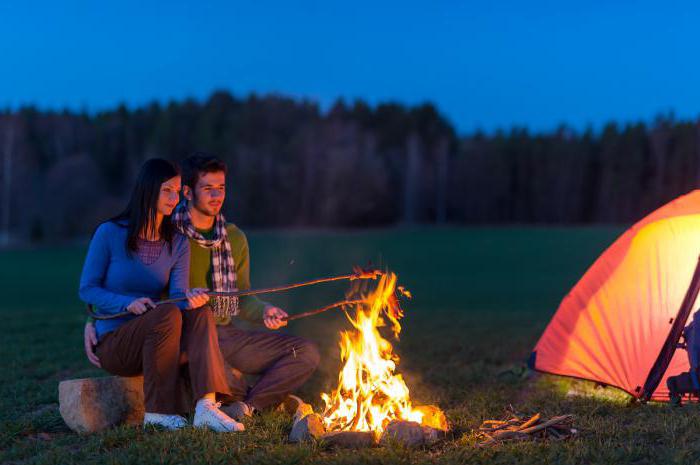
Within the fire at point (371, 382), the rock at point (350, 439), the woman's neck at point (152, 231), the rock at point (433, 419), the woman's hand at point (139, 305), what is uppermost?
the woman's neck at point (152, 231)

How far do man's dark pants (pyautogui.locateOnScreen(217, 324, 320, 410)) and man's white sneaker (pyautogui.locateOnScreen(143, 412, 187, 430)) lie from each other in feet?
1.87

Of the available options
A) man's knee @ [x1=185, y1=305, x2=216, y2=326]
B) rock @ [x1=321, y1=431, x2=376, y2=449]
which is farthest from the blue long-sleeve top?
rock @ [x1=321, y1=431, x2=376, y2=449]

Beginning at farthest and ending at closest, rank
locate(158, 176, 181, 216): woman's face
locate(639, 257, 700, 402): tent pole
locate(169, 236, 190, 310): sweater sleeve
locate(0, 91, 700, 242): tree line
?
locate(0, 91, 700, 242): tree line
locate(639, 257, 700, 402): tent pole
locate(169, 236, 190, 310): sweater sleeve
locate(158, 176, 181, 216): woman's face

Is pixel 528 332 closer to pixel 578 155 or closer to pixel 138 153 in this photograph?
pixel 578 155

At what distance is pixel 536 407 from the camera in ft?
17.9

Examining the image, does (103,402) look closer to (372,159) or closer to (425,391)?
(425,391)

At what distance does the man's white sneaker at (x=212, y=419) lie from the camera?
4.45 meters

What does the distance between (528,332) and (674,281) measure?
4.20 m

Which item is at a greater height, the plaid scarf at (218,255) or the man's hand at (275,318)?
the plaid scarf at (218,255)

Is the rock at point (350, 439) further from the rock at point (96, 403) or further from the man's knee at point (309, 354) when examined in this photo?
the rock at point (96, 403)

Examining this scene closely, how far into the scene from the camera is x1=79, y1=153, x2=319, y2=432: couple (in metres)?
4.52

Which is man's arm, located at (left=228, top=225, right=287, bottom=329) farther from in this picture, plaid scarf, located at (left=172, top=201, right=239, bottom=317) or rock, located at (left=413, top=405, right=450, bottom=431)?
rock, located at (left=413, top=405, right=450, bottom=431)

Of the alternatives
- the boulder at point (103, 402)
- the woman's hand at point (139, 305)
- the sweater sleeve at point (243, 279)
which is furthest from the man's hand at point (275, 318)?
the woman's hand at point (139, 305)

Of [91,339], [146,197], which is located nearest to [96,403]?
[91,339]
